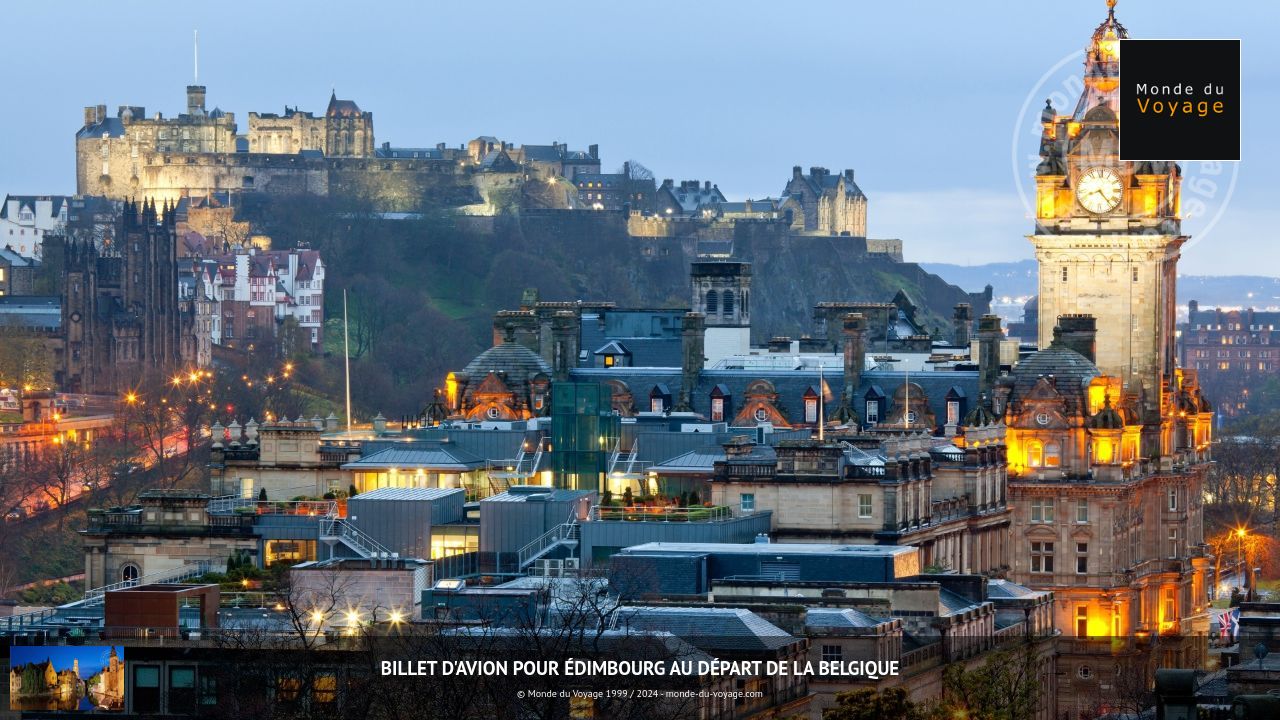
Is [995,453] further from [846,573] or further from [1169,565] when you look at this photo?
[846,573]

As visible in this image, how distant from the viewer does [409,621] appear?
82125 mm

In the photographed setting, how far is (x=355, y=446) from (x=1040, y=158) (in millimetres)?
38021

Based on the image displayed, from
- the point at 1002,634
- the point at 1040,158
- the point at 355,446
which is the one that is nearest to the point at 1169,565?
the point at 1040,158

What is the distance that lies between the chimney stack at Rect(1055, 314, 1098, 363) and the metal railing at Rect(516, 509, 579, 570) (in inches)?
1668

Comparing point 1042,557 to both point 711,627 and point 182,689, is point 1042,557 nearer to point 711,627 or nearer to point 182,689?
point 711,627

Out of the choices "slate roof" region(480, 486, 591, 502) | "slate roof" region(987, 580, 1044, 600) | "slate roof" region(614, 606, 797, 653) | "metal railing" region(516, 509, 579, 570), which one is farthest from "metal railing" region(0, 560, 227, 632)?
"slate roof" region(987, 580, 1044, 600)

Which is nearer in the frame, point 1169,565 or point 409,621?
point 409,621

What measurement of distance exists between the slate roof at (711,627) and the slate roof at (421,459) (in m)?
33.6

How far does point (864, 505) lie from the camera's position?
109375 mm

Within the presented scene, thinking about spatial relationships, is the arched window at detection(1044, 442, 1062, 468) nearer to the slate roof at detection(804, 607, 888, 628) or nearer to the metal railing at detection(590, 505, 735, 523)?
the metal railing at detection(590, 505, 735, 523)

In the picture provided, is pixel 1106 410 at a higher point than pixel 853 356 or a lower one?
lower

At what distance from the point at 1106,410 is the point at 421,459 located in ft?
105

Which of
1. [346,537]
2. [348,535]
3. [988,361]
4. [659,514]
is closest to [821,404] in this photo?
[988,361]

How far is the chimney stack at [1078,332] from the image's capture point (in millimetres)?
142125
